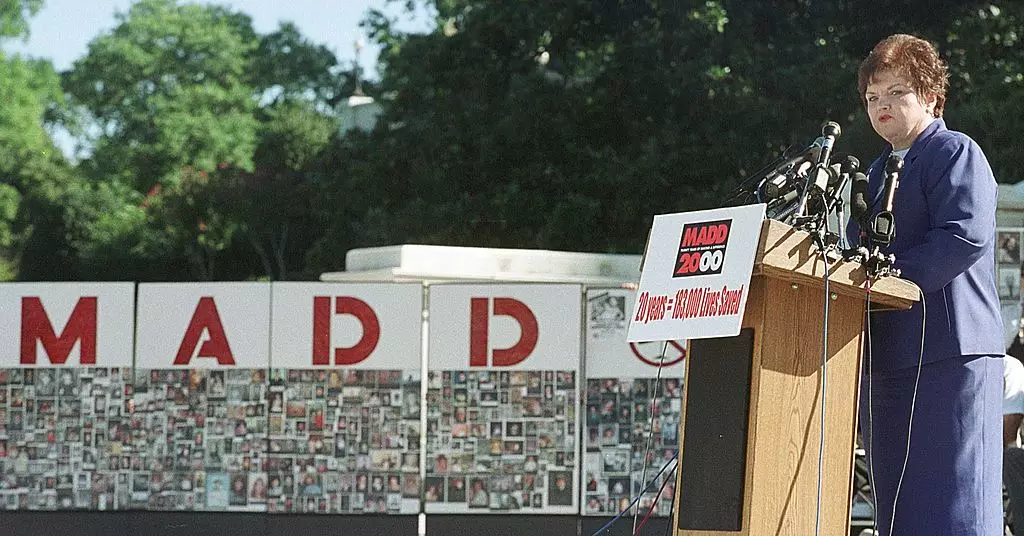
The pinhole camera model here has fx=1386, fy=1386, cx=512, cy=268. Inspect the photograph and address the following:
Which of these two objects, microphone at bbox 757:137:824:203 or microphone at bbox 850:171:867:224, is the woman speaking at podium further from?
microphone at bbox 757:137:824:203

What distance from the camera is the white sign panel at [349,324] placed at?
8.82m

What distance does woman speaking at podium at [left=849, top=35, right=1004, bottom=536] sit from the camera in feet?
11.1

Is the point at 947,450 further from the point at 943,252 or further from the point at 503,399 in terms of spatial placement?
the point at 503,399

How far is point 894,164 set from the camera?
3.41 meters

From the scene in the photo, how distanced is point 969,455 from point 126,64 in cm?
6053

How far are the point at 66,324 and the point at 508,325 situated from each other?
2859 millimetres

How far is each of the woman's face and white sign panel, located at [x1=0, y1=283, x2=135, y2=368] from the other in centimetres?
629

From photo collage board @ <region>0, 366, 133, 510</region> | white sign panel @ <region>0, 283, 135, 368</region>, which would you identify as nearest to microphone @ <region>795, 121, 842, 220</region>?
white sign panel @ <region>0, 283, 135, 368</region>

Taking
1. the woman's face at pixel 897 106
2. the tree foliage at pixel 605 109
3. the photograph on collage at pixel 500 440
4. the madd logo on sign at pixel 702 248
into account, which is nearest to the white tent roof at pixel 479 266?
the photograph on collage at pixel 500 440

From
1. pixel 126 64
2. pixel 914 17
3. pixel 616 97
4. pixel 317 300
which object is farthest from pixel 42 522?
pixel 126 64

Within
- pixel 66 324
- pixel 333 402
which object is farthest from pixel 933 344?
pixel 66 324

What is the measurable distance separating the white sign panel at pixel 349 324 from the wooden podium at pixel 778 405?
554cm

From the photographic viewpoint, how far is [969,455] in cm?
338

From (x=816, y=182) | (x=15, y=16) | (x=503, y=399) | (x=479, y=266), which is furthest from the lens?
(x=15, y=16)
